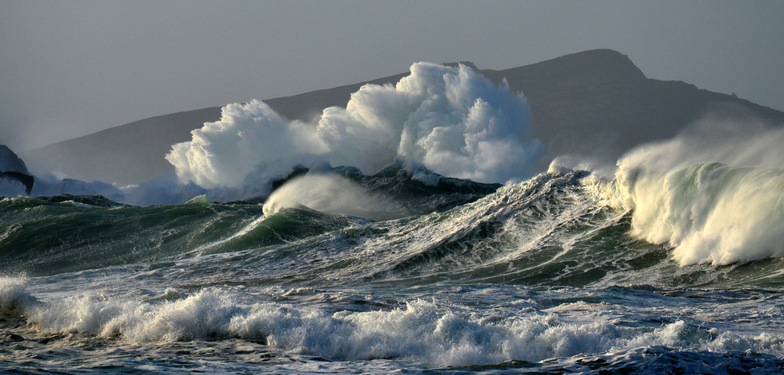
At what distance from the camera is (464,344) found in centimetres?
794

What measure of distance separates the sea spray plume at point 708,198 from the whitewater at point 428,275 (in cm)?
4

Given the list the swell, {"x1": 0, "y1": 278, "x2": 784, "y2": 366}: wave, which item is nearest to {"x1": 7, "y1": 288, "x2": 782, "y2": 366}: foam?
{"x1": 0, "y1": 278, "x2": 784, "y2": 366}: wave

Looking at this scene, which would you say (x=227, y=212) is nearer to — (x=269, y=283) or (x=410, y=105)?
(x=269, y=283)

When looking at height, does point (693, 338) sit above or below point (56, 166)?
below

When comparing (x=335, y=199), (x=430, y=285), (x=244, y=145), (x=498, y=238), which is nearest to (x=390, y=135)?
(x=244, y=145)

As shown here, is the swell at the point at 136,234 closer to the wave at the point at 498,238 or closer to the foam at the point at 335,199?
the wave at the point at 498,238

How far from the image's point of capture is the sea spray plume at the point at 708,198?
13.9 metres

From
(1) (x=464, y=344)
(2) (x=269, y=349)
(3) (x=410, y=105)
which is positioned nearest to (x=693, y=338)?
(1) (x=464, y=344)

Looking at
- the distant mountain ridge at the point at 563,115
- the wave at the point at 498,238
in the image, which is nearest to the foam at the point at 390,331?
the wave at the point at 498,238

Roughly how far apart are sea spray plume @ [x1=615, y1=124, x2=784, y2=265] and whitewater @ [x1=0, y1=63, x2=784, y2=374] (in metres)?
0.04

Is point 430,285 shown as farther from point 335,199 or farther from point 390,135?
point 390,135

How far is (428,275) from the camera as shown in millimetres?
15539

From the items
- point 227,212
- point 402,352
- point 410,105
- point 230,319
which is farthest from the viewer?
point 410,105

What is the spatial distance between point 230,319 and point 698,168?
10098 mm
